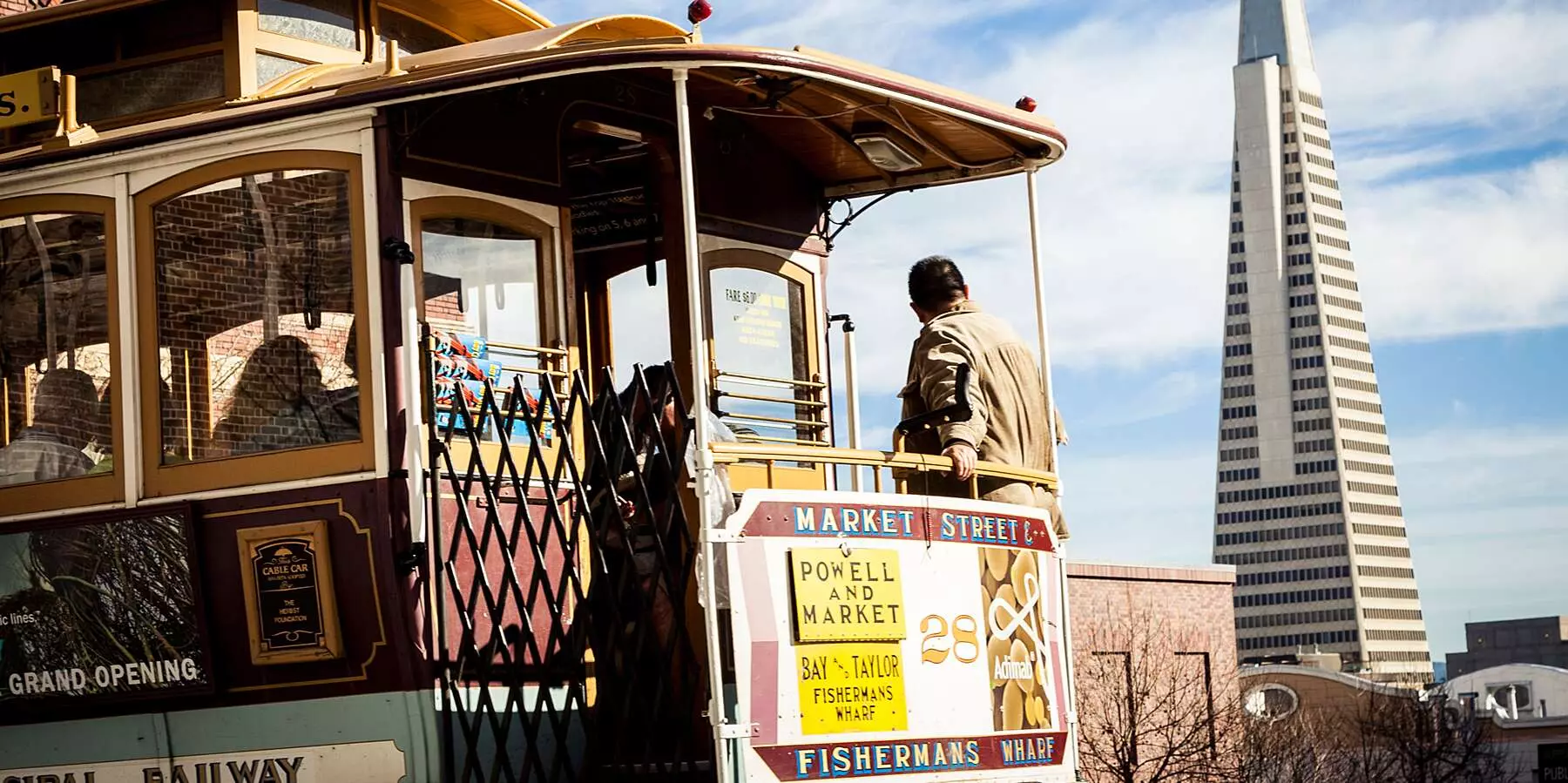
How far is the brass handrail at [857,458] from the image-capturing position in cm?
916

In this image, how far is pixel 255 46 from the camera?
37.1 feet

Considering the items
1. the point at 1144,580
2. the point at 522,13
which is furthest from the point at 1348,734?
the point at 522,13

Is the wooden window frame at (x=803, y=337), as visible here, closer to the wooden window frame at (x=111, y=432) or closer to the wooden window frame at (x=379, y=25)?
the wooden window frame at (x=379, y=25)

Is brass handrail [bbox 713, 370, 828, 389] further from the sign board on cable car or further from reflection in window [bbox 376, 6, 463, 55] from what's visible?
reflection in window [bbox 376, 6, 463, 55]

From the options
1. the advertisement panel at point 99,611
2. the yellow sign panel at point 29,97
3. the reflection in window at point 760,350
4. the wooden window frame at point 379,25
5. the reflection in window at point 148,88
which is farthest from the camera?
the wooden window frame at point 379,25

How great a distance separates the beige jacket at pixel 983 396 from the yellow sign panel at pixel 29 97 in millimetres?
4389

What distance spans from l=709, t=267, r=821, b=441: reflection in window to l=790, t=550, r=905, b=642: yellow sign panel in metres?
2.06

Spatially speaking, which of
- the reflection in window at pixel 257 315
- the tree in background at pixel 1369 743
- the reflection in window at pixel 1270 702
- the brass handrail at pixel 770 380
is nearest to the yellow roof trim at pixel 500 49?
the reflection in window at pixel 257 315

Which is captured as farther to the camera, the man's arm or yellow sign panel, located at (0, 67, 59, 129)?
yellow sign panel, located at (0, 67, 59, 129)

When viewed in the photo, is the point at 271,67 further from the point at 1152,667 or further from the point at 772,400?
the point at 1152,667

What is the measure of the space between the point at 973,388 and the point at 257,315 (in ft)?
10.8

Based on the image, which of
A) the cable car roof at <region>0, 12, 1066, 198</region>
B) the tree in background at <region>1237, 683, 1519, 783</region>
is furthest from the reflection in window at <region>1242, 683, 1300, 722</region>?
the cable car roof at <region>0, 12, 1066, 198</region>

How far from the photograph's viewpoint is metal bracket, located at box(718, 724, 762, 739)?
8992mm

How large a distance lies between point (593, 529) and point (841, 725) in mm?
1372
